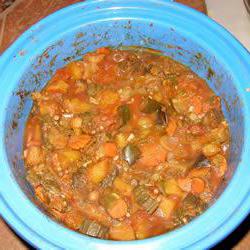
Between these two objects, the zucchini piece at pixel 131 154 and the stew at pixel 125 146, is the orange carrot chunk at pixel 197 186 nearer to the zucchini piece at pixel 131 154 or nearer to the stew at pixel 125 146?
the stew at pixel 125 146

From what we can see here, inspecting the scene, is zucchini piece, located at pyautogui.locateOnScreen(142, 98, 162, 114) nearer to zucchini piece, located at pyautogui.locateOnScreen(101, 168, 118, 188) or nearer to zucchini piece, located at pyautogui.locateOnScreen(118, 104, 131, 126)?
zucchini piece, located at pyautogui.locateOnScreen(118, 104, 131, 126)

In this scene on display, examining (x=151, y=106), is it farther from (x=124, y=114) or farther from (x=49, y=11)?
(x=49, y=11)

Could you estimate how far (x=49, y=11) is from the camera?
203cm

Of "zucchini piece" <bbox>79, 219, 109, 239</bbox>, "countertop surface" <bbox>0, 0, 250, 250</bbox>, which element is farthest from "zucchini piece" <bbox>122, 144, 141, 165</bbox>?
"countertop surface" <bbox>0, 0, 250, 250</bbox>

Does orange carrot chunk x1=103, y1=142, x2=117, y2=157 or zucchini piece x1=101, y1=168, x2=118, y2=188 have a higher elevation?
orange carrot chunk x1=103, y1=142, x2=117, y2=157

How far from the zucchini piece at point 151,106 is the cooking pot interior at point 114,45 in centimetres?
21

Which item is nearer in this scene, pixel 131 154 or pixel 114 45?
pixel 131 154

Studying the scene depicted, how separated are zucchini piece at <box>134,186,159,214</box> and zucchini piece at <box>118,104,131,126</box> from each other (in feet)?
0.82

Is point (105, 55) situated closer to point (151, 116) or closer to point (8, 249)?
point (151, 116)

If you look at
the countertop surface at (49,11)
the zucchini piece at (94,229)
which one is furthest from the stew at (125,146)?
the countertop surface at (49,11)

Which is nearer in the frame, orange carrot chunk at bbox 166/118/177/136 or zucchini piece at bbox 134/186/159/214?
zucchini piece at bbox 134/186/159/214

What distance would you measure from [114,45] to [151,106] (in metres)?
0.31

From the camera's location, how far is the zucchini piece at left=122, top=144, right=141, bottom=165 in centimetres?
131

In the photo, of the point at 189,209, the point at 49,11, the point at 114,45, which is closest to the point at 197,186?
the point at 189,209
